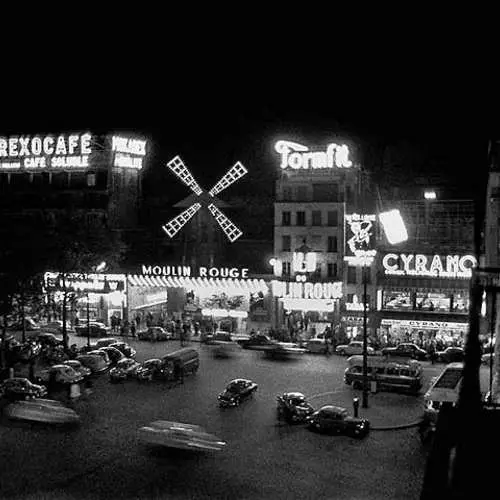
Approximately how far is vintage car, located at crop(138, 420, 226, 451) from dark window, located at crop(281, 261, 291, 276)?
27.8 metres

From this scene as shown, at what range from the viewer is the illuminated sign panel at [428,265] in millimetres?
48688

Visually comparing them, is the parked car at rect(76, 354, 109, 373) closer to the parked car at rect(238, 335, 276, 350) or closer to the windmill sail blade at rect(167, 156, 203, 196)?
the parked car at rect(238, 335, 276, 350)

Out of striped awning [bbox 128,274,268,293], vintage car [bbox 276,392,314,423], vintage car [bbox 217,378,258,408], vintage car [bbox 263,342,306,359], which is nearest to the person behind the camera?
vintage car [bbox 276,392,314,423]

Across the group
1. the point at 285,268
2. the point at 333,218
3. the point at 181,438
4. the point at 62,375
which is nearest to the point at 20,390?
the point at 62,375

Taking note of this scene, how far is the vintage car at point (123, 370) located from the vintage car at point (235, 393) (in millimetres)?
7727

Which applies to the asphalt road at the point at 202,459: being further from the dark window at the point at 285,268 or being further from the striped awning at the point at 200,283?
the striped awning at the point at 200,283

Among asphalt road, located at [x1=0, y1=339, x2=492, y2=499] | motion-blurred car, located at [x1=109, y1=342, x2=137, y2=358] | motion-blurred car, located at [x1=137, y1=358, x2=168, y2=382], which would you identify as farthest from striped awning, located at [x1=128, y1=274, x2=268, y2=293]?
asphalt road, located at [x1=0, y1=339, x2=492, y2=499]

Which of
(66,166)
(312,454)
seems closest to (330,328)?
(312,454)

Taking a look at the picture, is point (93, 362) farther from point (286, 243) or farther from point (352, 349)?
point (286, 243)

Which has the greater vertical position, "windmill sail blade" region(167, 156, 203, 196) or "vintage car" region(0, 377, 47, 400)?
"windmill sail blade" region(167, 156, 203, 196)

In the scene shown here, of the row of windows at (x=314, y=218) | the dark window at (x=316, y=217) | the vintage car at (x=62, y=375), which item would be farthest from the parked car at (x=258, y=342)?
the vintage car at (x=62, y=375)

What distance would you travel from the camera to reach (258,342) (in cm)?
4900

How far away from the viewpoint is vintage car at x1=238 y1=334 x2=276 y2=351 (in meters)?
48.3

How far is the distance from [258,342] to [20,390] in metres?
18.4
